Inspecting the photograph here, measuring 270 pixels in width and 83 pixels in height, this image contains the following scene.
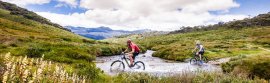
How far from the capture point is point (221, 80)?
16.4m

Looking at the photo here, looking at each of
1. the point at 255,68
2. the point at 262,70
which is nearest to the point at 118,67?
the point at 255,68

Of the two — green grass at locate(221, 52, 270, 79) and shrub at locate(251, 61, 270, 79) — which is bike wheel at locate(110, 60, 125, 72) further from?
shrub at locate(251, 61, 270, 79)

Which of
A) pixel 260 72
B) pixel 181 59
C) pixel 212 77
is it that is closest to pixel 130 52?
pixel 260 72

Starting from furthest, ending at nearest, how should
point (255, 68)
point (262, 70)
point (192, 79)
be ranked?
point (255, 68), point (262, 70), point (192, 79)

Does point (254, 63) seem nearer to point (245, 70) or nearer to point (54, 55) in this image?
point (245, 70)

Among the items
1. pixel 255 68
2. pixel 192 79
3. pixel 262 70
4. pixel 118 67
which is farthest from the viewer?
pixel 118 67

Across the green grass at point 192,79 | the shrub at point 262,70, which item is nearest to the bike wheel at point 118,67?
the shrub at point 262,70

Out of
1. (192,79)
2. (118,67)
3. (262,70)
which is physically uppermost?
(192,79)

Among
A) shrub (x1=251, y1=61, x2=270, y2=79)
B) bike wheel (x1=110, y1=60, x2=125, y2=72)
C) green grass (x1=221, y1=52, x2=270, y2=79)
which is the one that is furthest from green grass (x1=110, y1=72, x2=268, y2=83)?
bike wheel (x1=110, y1=60, x2=125, y2=72)

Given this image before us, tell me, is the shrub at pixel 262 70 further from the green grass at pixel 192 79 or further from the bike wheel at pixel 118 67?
the bike wheel at pixel 118 67

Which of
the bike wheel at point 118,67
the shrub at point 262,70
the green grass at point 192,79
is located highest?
the green grass at point 192,79

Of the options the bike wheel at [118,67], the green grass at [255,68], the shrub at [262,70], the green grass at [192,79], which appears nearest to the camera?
the green grass at [192,79]

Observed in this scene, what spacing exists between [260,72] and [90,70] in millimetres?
11215

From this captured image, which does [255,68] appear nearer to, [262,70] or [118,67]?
[262,70]
